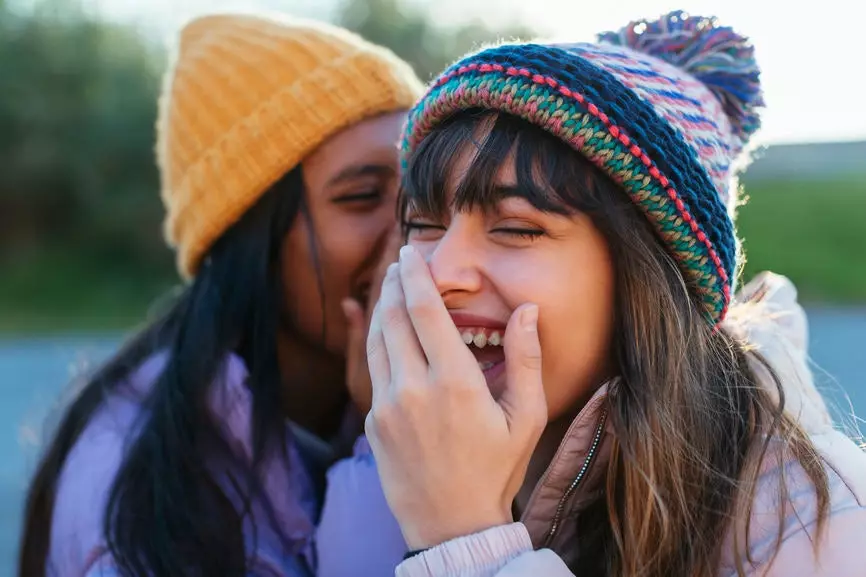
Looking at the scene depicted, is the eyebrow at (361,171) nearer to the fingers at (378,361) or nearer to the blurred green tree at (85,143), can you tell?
the fingers at (378,361)

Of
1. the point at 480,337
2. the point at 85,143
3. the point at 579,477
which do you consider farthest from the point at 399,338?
the point at 85,143

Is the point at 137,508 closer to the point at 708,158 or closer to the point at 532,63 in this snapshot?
the point at 532,63

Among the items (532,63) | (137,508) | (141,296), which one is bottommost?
(141,296)

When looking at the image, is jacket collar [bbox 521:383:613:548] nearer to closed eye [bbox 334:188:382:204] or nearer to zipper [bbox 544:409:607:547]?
zipper [bbox 544:409:607:547]

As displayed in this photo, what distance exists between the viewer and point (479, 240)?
194 cm

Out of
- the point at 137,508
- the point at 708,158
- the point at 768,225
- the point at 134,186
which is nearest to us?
the point at 708,158

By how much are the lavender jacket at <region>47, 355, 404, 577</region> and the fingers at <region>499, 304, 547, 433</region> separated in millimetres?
577

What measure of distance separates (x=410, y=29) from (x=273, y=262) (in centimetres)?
1304

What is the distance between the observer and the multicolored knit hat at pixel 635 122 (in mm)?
1847

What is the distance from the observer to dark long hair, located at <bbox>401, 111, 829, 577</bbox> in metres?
1.88

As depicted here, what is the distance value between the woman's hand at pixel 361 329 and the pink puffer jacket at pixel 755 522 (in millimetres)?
795

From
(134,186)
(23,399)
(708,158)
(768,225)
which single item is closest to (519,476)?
(708,158)

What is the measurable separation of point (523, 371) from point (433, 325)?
0.68 feet

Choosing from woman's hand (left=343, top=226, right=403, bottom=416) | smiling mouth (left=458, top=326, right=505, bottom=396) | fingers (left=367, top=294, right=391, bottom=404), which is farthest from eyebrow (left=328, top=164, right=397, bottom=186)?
smiling mouth (left=458, top=326, right=505, bottom=396)
